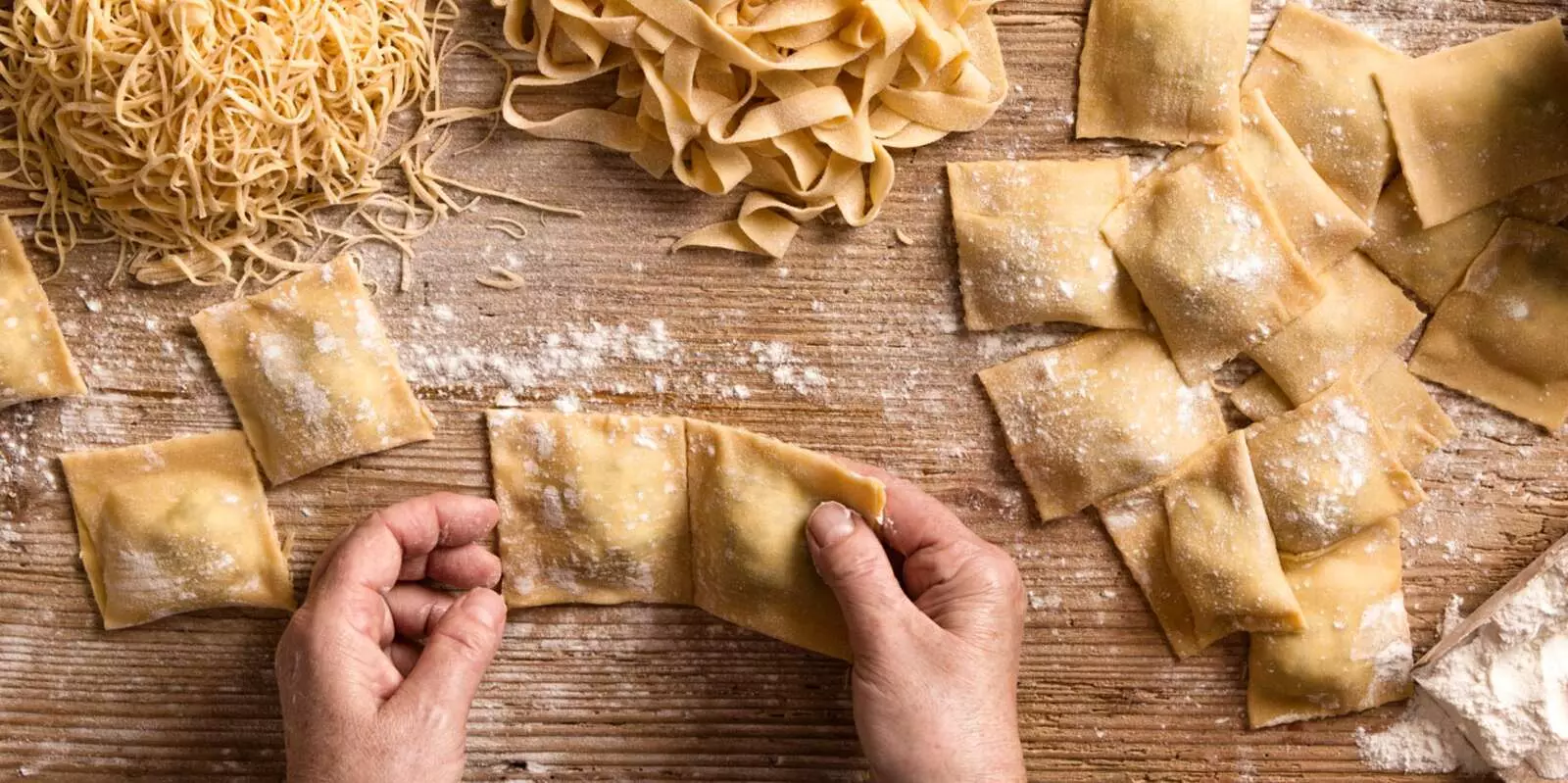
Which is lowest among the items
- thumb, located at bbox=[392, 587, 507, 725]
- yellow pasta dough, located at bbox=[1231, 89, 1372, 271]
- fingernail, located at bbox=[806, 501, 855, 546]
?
thumb, located at bbox=[392, 587, 507, 725]

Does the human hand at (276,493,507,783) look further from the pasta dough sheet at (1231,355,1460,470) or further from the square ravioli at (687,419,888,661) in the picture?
the pasta dough sheet at (1231,355,1460,470)

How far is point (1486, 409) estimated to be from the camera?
154 centimetres

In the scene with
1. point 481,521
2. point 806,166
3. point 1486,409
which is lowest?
point 481,521

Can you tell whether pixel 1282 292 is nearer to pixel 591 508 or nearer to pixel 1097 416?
pixel 1097 416

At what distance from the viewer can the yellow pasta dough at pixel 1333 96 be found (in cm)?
148

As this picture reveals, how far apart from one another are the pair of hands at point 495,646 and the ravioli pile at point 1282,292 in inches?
7.9

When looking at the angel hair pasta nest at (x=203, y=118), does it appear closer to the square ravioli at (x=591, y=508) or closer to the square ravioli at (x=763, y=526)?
the square ravioli at (x=591, y=508)

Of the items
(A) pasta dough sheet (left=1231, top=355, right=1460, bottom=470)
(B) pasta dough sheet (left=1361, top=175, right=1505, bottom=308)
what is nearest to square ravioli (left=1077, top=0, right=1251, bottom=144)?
(B) pasta dough sheet (left=1361, top=175, right=1505, bottom=308)

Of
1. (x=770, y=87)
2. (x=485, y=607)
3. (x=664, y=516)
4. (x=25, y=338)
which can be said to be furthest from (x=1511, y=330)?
(x=25, y=338)

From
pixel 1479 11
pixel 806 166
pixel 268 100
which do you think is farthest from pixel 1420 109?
pixel 268 100

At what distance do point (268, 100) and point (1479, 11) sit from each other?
164 cm

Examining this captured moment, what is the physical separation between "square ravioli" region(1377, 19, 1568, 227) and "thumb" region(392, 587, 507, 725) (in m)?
1.36

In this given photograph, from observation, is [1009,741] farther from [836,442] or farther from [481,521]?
[481,521]

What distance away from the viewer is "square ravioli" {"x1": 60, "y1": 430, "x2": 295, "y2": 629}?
150 cm
